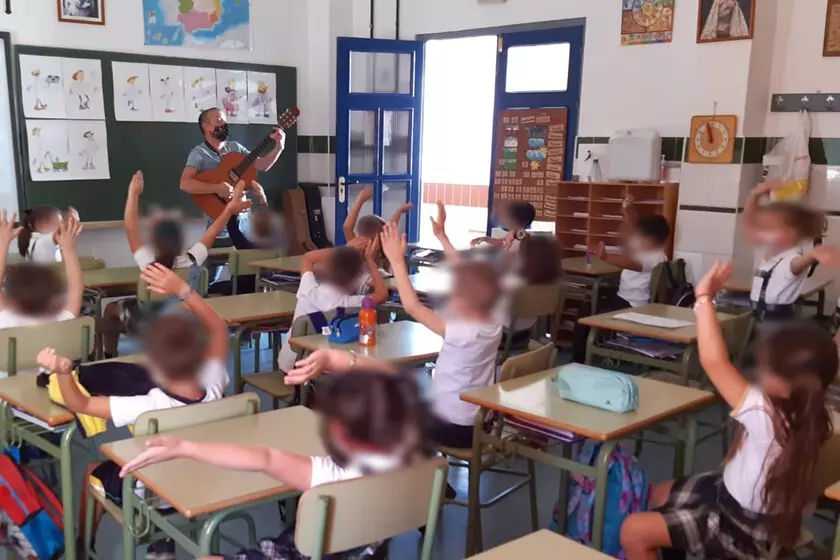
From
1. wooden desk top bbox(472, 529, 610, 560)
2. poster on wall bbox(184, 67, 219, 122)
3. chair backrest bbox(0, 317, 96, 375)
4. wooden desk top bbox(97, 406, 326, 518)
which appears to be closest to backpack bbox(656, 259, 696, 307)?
wooden desk top bbox(97, 406, 326, 518)

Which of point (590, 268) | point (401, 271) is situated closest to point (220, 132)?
point (590, 268)

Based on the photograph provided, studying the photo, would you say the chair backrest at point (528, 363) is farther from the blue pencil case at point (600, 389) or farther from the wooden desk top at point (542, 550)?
the wooden desk top at point (542, 550)

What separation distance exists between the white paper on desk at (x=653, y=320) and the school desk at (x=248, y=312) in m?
1.58

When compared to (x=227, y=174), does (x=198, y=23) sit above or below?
above

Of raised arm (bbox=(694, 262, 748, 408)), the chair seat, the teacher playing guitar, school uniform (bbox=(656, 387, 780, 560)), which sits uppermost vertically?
the teacher playing guitar

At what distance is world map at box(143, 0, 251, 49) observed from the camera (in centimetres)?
639

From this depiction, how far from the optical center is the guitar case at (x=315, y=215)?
24.4 ft

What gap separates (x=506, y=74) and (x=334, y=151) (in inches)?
69.8

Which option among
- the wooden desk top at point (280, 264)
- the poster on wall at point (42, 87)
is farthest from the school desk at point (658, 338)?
the poster on wall at point (42, 87)

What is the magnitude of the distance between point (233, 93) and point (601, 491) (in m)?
5.62

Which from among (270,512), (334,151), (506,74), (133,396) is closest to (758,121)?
(506,74)

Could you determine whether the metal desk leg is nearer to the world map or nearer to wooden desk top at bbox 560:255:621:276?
wooden desk top at bbox 560:255:621:276

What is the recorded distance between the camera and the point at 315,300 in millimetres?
3438

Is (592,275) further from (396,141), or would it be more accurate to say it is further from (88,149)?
(88,149)
